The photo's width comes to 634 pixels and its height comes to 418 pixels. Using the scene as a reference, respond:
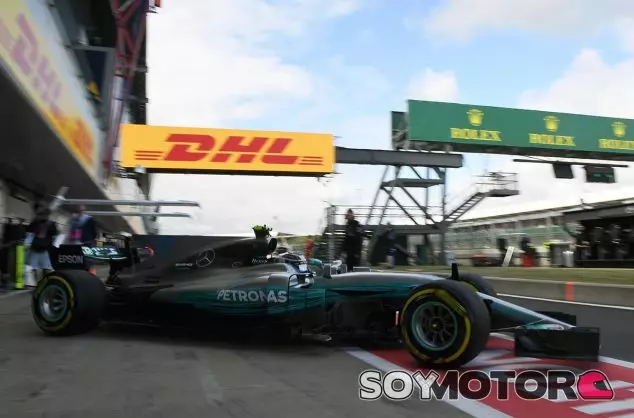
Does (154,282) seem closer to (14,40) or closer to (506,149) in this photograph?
(14,40)

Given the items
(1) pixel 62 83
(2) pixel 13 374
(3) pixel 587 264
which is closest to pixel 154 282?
(2) pixel 13 374

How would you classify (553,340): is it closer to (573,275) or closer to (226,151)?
(573,275)

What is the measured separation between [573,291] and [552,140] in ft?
72.1

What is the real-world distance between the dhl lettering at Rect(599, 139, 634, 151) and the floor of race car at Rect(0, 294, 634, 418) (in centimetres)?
2873

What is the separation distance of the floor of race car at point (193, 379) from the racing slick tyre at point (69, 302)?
0.48 feet

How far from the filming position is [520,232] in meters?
37.4

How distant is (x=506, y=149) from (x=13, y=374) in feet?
93.4

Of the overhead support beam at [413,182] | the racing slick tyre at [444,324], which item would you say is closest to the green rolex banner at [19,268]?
the racing slick tyre at [444,324]

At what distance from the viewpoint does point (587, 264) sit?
89.7 ft

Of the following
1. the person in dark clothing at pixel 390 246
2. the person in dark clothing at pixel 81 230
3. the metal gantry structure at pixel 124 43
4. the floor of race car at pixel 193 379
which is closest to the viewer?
the floor of race car at pixel 193 379

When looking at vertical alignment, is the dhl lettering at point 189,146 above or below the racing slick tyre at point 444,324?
above

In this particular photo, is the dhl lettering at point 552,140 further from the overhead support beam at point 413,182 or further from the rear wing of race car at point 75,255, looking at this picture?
the rear wing of race car at point 75,255

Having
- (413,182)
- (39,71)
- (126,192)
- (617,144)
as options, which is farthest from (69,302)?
(617,144)

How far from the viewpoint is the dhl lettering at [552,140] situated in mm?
29531
